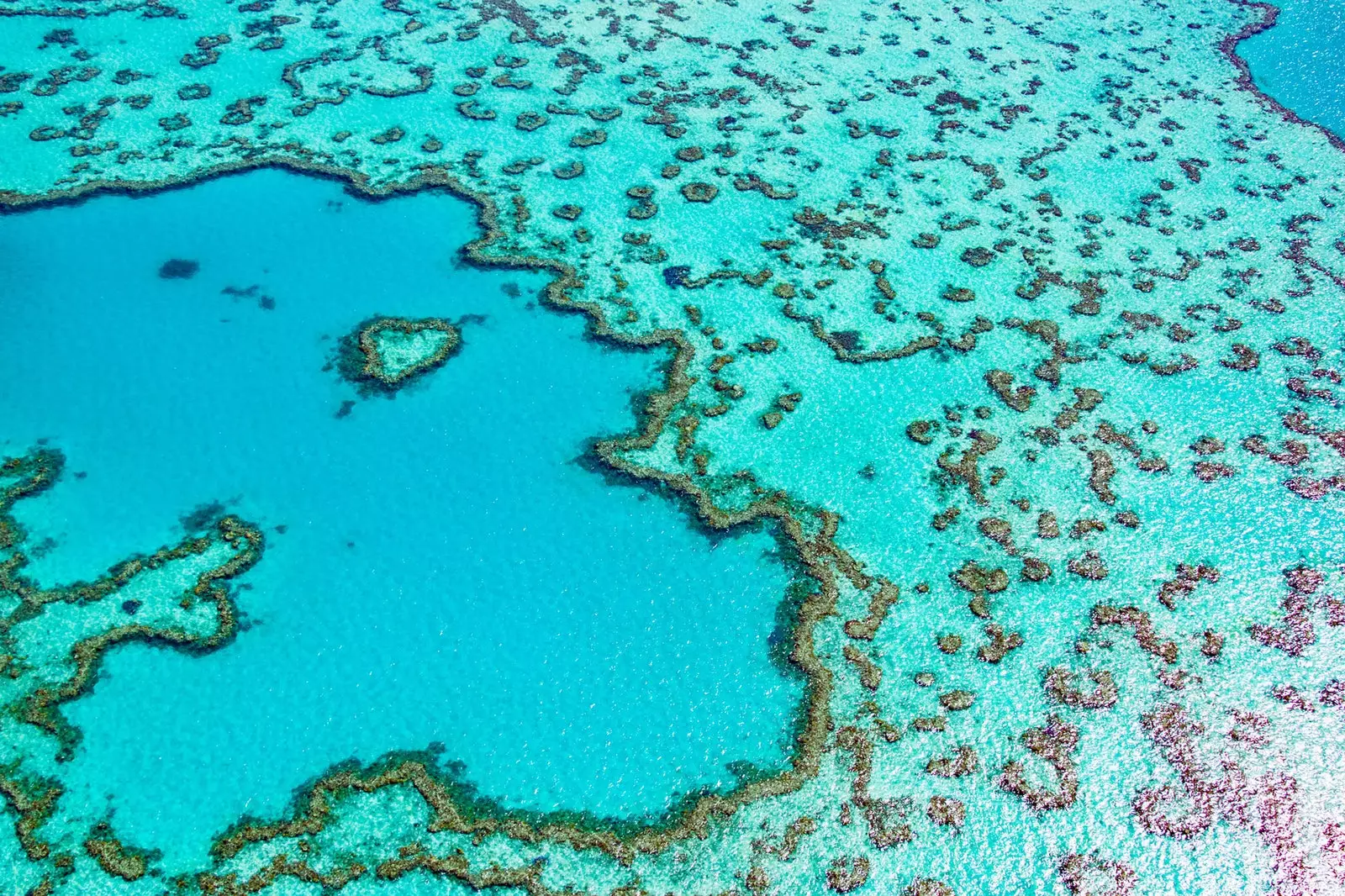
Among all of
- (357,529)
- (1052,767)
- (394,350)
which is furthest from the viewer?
(394,350)

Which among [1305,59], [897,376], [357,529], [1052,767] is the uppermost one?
[1305,59]

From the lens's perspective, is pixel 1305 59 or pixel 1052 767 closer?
pixel 1052 767

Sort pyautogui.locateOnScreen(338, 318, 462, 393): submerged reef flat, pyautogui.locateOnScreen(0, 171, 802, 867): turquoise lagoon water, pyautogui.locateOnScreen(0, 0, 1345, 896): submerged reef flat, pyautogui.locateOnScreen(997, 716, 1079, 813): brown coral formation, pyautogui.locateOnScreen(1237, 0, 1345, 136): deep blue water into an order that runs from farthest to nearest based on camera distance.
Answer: pyautogui.locateOnScreen(1237, 0, 1345, 136): deep blue water → pyautogui.locateOnScreen(338, 318, 462, 393): submerged reef flat → pyautogui.locateOnScreen(0, 171, 802, 867): turquoise lagoon water → pyautogui.locateOnScreen(997, 716, 1079, 813): brown coral formation → pyautogui.locateOnScreen(0, 0, 1345, 896): submerged reef flat

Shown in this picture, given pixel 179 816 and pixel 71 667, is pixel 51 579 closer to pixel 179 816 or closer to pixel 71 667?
pixel 71 667

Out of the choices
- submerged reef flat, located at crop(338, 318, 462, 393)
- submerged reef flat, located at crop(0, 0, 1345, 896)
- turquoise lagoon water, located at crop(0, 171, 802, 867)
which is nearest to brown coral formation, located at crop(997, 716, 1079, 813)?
submerged reef flat, located at crop(0, 0, 1345, 896)

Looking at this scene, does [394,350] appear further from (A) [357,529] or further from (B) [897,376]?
(B) [897,376]

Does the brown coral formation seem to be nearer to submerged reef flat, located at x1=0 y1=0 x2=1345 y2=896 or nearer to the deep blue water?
submerged reef flat, located at x1=0 y1=0 x2=1345 y2=896

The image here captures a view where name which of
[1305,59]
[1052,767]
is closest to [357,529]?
[1052,767]
